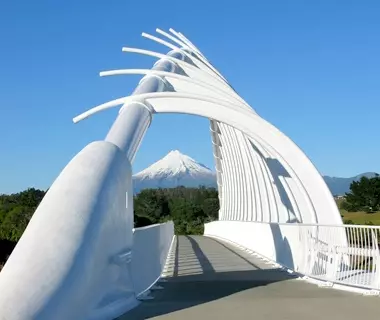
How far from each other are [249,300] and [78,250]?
354 centimetres

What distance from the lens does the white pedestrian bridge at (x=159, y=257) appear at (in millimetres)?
6973

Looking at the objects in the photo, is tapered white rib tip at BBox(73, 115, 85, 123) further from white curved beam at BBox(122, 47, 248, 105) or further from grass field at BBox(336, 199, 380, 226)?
grass field at BBox(336, 199, 380, 226)

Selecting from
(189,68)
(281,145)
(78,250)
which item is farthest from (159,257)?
(189,68)

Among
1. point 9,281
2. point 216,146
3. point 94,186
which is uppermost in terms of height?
point 216,146

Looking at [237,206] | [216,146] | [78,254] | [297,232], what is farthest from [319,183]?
[216,146]

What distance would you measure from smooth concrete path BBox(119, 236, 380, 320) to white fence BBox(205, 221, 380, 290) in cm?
51

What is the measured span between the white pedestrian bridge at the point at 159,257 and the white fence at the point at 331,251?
0.03 m

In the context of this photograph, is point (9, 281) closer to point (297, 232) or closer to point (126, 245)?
point (126, 245)

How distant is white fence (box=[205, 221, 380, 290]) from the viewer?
11.4 metres

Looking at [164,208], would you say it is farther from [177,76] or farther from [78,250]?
[78,250]

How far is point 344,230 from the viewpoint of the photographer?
43.1 feet

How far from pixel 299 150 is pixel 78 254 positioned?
498 inches

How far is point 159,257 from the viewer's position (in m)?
14.0

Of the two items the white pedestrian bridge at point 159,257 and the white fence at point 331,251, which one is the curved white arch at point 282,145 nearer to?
the white pedestrian bridge at point 159,257
